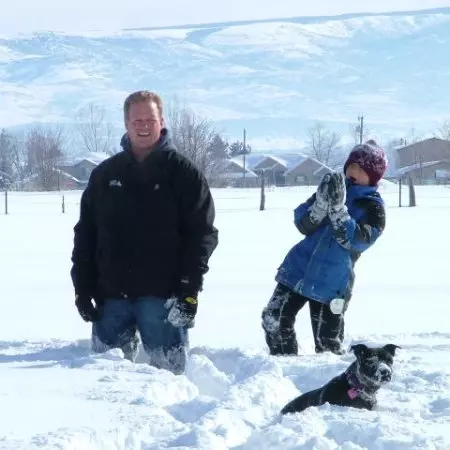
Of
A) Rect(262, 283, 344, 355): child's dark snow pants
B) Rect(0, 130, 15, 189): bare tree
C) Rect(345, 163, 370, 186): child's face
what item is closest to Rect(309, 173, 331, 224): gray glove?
Rect(345, 163, 370, 186): child's face

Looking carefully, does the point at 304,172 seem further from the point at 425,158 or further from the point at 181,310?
the point at 181,310

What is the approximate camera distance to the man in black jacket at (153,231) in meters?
4.92

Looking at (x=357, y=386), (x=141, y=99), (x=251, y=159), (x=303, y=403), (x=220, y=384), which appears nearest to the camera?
(x=303, y=403)

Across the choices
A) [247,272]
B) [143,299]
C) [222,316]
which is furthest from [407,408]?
[247,272]

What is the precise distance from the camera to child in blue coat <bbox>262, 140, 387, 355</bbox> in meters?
4.77

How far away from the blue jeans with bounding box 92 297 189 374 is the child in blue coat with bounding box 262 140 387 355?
0.53 m

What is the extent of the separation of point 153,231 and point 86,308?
0.64 meters

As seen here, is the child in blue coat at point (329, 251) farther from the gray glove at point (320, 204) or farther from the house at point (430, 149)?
the house at point (430, 149)

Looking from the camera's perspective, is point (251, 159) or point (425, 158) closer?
point (425, 158)

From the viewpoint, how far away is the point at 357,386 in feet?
12.6

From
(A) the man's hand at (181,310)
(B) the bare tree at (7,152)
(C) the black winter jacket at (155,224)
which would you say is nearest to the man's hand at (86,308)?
(C) the black winter jacket at (155,224)

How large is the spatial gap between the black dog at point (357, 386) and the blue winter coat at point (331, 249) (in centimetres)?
98

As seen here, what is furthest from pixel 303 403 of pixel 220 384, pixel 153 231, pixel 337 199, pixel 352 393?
pixel 153 231

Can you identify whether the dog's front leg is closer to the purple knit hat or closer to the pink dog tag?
the pink dog tag
